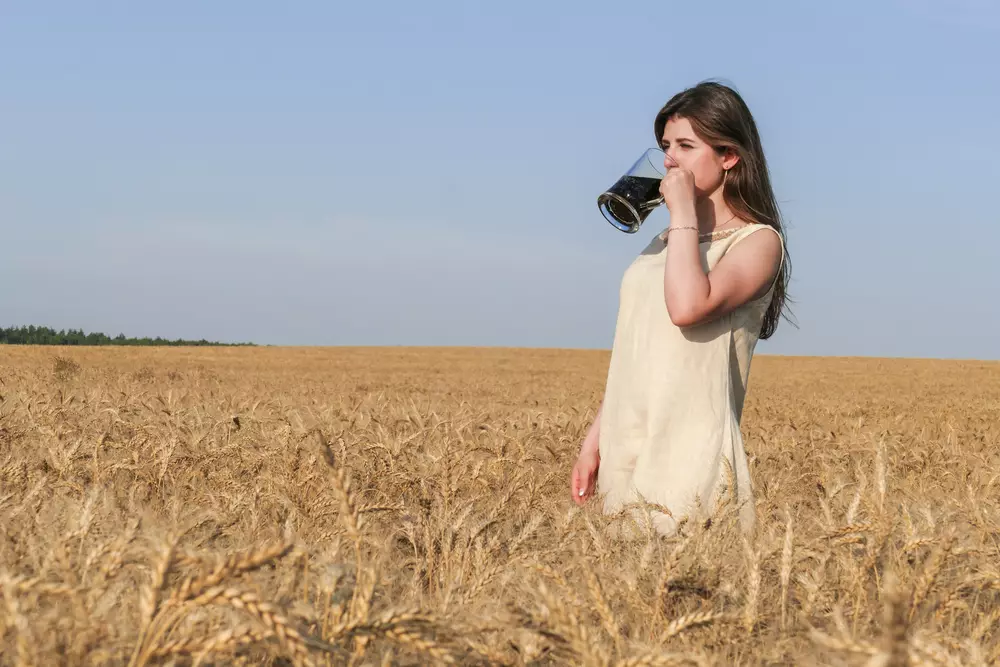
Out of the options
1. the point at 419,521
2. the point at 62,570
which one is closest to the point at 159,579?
the point at 62,570

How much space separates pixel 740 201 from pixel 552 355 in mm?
31585

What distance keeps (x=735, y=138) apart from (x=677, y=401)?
2.70 ft

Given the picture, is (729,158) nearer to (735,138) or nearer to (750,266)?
(735,138)

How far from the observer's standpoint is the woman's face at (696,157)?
2.79 meters

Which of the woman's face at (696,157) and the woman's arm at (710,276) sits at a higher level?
the woman's face at (696,157)

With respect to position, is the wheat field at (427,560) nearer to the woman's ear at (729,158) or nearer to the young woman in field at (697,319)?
the young woman in field at (697,319)

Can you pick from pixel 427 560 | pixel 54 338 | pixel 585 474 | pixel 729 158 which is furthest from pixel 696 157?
pixel 54 338

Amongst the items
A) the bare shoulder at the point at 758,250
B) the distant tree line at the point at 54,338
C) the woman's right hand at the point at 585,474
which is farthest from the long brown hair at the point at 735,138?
the distant tree line at the point at 54,338

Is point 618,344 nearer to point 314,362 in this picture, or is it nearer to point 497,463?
point 497,463

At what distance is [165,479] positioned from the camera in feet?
10.7

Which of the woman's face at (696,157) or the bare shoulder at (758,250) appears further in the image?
the woman's face at (696,157)

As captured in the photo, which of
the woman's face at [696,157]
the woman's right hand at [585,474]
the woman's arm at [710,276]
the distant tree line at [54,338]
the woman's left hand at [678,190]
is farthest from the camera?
the distant tree line at [54,338]

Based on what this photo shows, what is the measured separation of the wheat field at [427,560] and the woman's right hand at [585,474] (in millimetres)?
169

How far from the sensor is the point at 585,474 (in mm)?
3092
